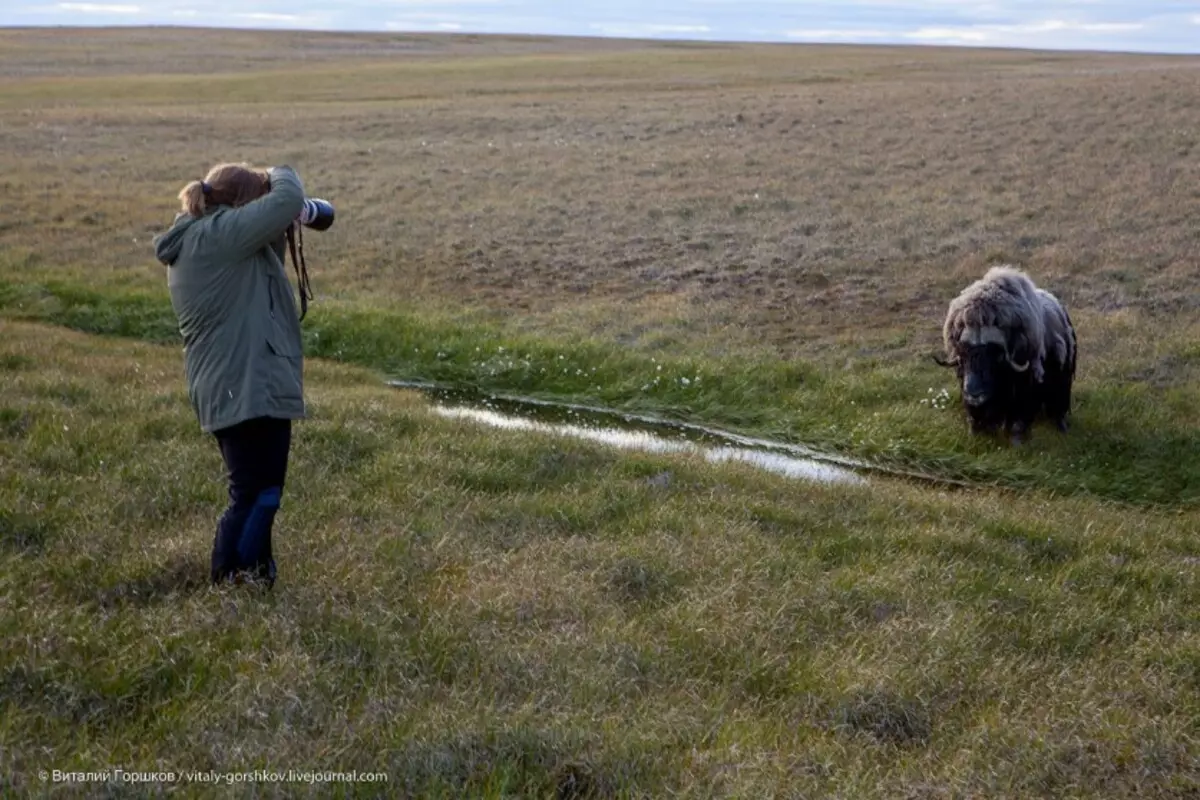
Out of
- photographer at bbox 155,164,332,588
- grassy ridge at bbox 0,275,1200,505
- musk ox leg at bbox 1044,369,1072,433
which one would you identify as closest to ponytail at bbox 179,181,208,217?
photographer at bbox 155,164,332,588

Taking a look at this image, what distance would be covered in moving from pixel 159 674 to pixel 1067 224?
1945cm

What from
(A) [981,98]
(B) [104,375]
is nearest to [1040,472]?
(B) [104,375]

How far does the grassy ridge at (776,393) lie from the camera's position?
12.2 m

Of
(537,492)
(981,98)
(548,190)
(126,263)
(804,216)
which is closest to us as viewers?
(537,492)

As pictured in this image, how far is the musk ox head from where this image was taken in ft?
39.5

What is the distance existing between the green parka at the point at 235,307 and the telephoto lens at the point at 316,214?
0.31 metres

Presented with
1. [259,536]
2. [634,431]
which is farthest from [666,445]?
[259,536]

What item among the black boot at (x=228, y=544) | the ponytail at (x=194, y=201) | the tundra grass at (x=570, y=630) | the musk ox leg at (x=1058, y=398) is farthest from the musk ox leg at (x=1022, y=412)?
the ponytail at (x=194, y=201)

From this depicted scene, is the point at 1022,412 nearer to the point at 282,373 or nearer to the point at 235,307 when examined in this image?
the point at 282,373

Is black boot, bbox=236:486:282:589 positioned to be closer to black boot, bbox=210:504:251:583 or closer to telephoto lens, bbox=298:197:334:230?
black boot, bbox=210:504:251:583

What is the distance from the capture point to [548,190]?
2744cm

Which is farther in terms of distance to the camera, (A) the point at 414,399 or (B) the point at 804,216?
(B) the point at 804,216

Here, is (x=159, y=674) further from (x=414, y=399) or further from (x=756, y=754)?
(x=414, y=399)

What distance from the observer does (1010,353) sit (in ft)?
40.1
